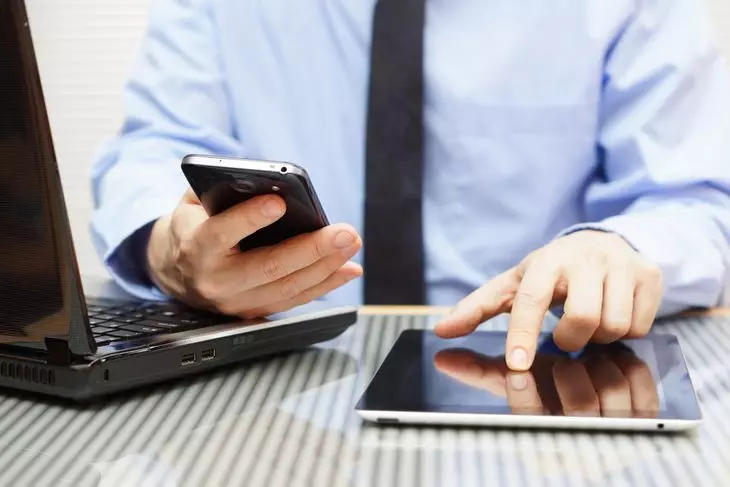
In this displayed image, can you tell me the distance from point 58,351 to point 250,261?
0.52 feet

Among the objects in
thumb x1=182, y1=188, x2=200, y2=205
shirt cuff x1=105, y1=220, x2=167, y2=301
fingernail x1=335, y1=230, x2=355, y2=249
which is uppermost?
fingernail x1=335, y1=230, x2=355, y2=249

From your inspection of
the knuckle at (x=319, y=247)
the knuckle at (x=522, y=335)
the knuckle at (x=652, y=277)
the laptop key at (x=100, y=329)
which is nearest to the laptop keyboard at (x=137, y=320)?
the laptop key at (x=100, y=329)

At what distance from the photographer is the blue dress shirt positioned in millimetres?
888

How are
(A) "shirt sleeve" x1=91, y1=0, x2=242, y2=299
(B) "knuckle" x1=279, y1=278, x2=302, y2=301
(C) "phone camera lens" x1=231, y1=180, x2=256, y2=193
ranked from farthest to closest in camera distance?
1. (A) "shirt sleeve" x1=91, y1=0, x2=242, y2=299
2. (B) "knuckle" x1=279, y1=278, x2=302, y2=301
3. (C) "phone camera lens" x1=231, y1=180, x2=256, y2=193

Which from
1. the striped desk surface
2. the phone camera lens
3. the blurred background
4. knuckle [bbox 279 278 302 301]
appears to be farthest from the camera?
the blurred background

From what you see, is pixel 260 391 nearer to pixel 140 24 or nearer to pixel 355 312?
pixel 355 312

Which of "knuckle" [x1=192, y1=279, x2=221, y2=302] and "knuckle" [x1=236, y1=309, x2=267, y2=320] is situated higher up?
"knuckle" [x1=192, y1=279, x2=221, y2=302]

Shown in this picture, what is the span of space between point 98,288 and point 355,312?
1.08ft

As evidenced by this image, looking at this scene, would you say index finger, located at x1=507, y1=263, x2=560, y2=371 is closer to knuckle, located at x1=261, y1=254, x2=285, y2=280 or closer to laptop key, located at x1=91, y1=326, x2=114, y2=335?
knuckle, located at x1=261, y1=254, x2=285, y2=280

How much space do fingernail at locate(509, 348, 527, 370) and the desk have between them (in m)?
0.09

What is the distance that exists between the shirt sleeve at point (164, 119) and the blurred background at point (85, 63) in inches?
20.3

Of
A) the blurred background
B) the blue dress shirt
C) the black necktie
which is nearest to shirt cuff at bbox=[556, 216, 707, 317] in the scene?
the blue dress shirt

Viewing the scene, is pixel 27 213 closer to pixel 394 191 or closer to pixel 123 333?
pixel 123 333

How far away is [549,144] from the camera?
3.12 feet
